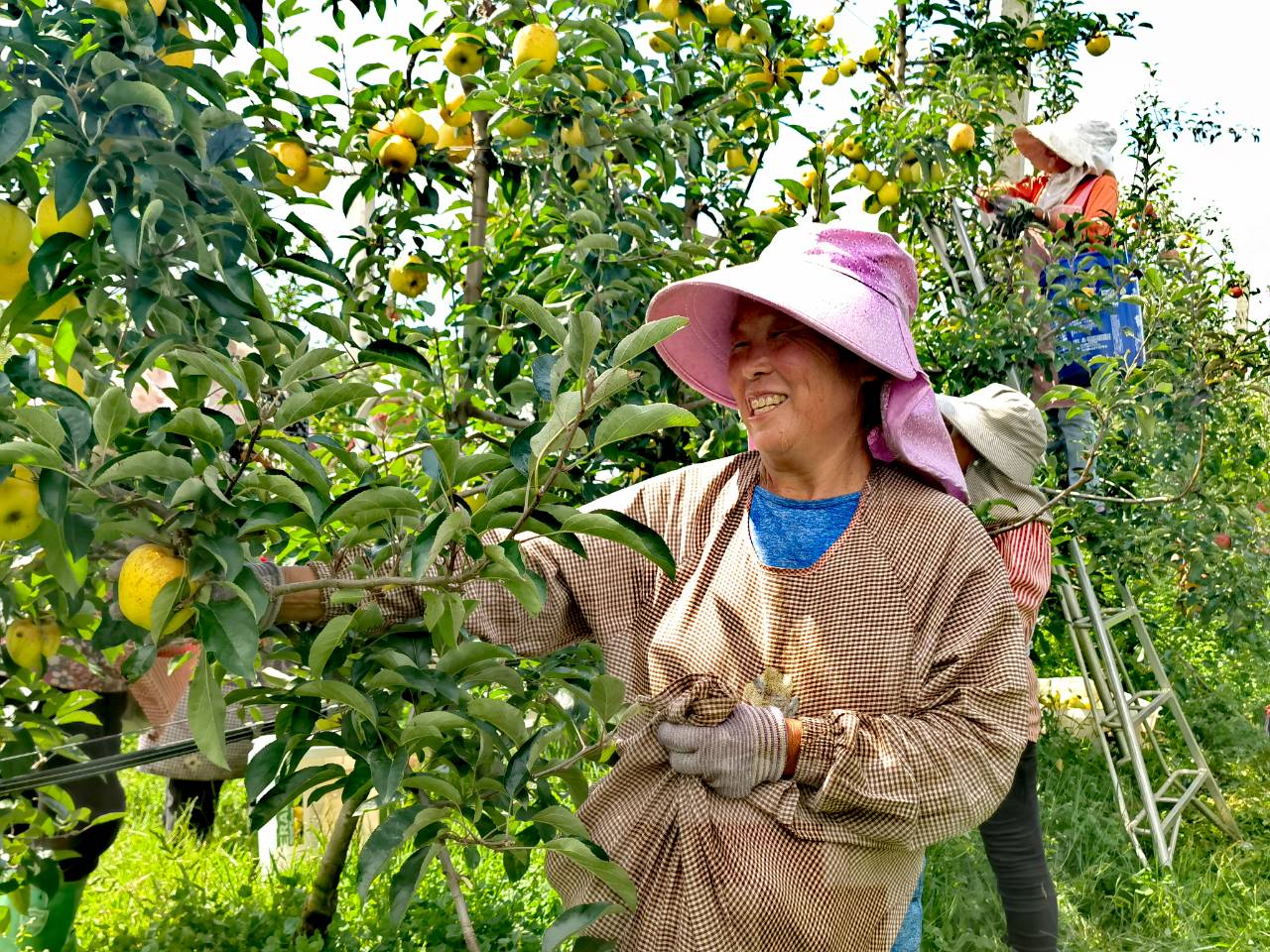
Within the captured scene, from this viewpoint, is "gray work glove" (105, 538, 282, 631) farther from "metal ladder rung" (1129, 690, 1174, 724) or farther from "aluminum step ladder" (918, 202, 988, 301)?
"metal ladder rung" (1129, 690, 1174, 724)

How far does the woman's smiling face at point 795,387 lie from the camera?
1545 millimetres

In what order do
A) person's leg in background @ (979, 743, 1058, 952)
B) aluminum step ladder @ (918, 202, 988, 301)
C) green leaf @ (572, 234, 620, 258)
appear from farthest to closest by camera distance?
aluminum step ladder @ (918, 202, 988, 301), person's leg in background @ (979, 743, 1058, 952), green leaf @ (572, 234, 620, 258)

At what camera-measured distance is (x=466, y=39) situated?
89.1 inches

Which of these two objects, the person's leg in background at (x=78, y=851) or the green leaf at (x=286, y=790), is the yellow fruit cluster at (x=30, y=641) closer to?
the green leaf at (x=286, y=790)

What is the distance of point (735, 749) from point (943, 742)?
249 mm

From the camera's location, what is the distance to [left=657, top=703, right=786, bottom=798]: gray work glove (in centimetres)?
133

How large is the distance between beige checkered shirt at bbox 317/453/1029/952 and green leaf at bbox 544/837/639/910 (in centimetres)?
14

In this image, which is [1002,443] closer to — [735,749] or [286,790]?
[735,749]

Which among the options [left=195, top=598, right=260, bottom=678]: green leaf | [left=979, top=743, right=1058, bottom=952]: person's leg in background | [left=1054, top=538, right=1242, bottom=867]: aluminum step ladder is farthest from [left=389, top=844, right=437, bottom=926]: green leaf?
[left=1054, top=538, right=1242, bottom=867]: aluminum step ladder

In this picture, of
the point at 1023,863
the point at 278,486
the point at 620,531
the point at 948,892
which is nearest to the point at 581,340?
the point at 620,531

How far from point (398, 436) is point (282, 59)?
0.85 m

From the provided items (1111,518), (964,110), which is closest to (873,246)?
(964,110)

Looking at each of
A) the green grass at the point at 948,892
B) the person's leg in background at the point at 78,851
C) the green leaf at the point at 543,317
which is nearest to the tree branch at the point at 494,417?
the green grass at the point at 948,892

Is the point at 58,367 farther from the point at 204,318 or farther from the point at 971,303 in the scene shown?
the point at 971,303
